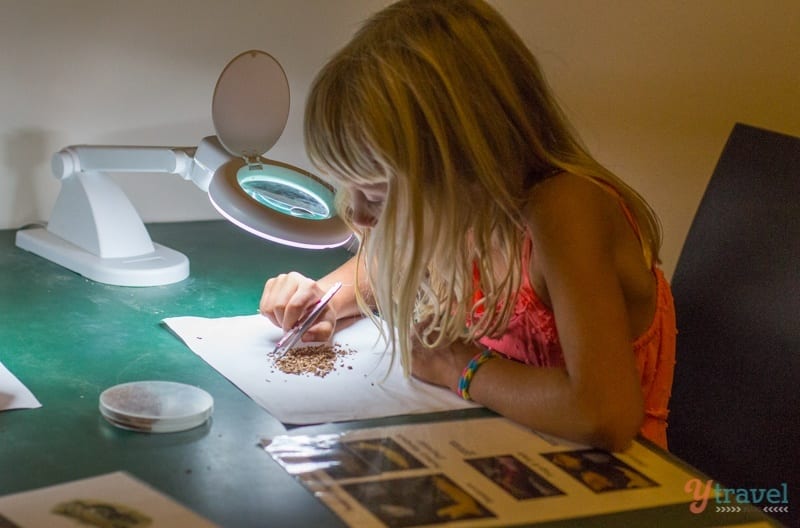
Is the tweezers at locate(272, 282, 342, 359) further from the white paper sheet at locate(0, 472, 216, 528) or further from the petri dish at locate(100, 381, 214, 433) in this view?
the white paper sheet at locate(0, 472, 216, 528)

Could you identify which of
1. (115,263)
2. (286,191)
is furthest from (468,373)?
(115,263)

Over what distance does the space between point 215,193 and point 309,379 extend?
0.90 ft

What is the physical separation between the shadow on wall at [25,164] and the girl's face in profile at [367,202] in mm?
731

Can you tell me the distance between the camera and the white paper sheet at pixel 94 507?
0.78 metres

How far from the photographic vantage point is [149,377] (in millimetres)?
1114

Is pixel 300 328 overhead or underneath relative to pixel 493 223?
underneath

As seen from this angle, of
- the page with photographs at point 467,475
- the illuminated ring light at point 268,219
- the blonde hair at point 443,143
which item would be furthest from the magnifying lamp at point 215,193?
the page with photographs at point 467,475

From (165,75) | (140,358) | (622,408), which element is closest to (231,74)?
(140,358)

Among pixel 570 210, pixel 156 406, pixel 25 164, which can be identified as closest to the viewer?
pixel 156 406

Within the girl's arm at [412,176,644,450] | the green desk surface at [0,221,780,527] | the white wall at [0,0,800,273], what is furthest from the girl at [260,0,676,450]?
the white wall at [0,0,800,273]

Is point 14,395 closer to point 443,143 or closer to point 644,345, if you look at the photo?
point 443,143

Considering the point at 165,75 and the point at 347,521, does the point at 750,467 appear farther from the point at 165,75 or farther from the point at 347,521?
the point at 165,75

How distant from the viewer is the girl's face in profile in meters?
1.14

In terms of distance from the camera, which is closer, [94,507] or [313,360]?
[94,507]
